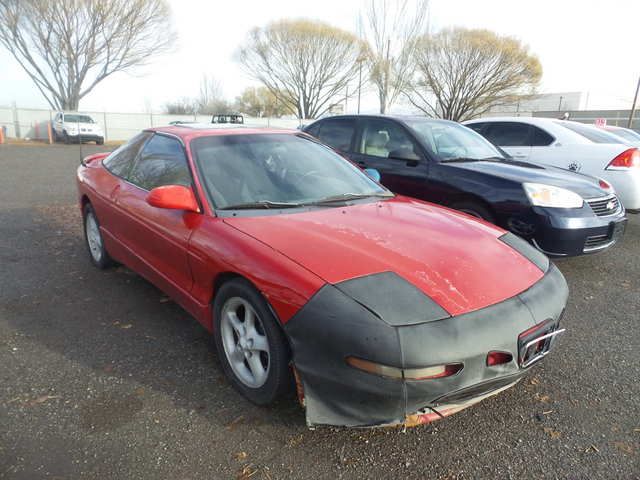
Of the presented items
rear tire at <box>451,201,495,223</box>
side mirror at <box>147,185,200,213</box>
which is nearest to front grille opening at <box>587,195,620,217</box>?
rear tire at <box>451,201,495,223</box>

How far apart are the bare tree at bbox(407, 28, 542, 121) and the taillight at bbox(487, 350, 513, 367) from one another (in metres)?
29.2

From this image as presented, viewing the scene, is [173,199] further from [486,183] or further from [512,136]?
[512,136]

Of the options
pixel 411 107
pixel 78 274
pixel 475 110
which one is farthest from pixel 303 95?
pixel 78 274

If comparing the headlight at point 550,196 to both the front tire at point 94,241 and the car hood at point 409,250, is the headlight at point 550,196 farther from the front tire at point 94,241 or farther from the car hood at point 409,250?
the front tire at point 94,241

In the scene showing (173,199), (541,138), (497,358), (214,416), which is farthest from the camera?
(541,138)

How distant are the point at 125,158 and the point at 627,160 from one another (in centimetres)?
610

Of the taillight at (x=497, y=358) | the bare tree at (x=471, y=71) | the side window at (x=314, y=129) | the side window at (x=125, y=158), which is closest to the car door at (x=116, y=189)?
the side window at (x=125, y=158)

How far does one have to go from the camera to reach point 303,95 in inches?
1657

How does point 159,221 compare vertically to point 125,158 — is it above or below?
below

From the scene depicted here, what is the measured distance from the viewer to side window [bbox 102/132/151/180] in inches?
145

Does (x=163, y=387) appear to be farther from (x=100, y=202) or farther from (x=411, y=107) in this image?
(x=411, y=107)

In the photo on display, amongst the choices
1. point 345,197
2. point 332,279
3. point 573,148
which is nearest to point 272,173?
point 345,197

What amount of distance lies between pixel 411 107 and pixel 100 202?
3213 centimetres

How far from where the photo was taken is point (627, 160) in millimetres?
5703
